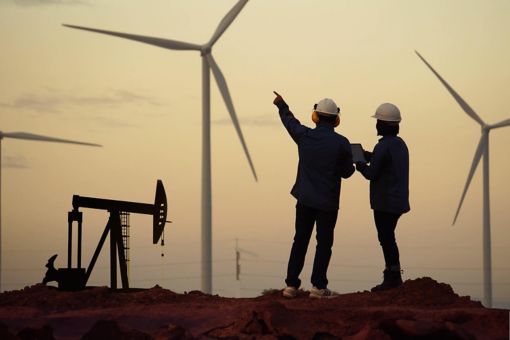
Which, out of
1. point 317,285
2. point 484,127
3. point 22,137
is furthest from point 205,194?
point 484,127

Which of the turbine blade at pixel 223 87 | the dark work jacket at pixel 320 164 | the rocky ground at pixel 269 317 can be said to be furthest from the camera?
→ the turbine blade at pixel 223 87

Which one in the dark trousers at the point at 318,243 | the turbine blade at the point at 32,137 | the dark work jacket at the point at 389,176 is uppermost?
the turbine blade at the point at 32,137

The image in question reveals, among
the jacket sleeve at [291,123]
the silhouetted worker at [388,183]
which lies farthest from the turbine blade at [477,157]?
the jacket sleeve at [291,123]

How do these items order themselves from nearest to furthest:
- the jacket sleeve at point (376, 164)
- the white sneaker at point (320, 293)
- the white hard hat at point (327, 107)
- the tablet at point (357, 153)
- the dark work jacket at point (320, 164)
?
the white sneaker at point (320, 293)
the dark work jacket at point (320, 164)
the white hard hat at point (327, 107)
the jacket sleeve at point (376, 164)
the tablet at point (357, 153)

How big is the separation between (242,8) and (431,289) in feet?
33.4

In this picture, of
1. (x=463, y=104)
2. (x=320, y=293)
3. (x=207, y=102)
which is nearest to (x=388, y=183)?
(x=320, y=293)

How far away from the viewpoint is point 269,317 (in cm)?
1527

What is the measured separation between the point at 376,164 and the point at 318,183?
1.33m

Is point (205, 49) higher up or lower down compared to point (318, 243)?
higher up

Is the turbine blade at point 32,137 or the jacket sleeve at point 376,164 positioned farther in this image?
the turbine blade at point 32,137

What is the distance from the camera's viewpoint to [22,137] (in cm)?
3148

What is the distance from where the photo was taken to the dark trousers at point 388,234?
19.0 meters

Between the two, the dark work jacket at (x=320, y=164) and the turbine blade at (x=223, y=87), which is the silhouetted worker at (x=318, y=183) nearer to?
the dark work jacket at (x=320, y=164)

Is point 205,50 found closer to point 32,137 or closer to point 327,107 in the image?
point 327,107
